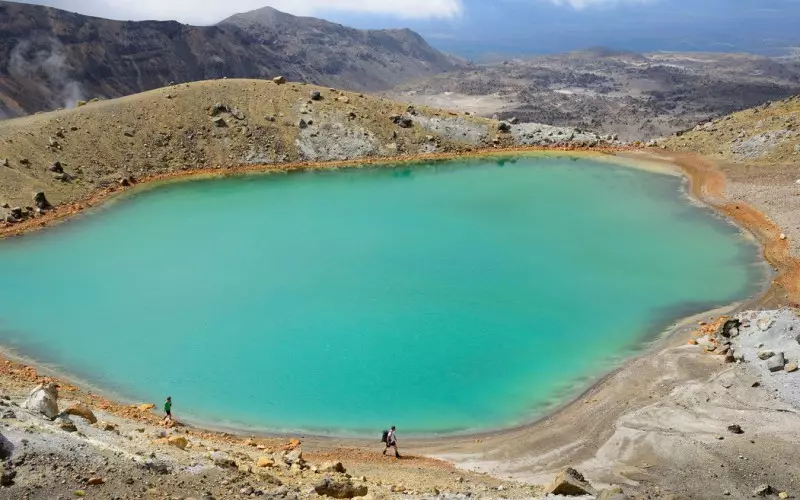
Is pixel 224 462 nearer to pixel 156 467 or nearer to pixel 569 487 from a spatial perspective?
pixel 156 467

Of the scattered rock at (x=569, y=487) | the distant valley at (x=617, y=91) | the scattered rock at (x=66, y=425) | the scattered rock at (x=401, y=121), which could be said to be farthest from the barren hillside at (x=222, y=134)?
the scattered rock at (x=569, y=487)

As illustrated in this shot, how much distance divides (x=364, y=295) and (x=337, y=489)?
17389 mm

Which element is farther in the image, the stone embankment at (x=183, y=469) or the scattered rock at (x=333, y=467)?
the scattered rock at (x=333, y=467)

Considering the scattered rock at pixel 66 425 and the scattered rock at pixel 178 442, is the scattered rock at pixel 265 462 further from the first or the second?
the scattered rock at pixel 66 425

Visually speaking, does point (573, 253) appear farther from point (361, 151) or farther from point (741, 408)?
point (361, 151)

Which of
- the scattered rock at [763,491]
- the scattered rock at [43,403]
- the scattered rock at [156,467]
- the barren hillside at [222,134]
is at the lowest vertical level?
the scattered rock at [763,491]

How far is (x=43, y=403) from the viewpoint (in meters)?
18.0

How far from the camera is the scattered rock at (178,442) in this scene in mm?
18469

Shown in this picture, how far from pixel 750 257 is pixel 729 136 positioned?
932 inches

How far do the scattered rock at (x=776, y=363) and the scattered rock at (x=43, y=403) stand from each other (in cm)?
2317

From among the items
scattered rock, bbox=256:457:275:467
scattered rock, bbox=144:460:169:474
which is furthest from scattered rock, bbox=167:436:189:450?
scattered rock, bbox=144:460:169:474

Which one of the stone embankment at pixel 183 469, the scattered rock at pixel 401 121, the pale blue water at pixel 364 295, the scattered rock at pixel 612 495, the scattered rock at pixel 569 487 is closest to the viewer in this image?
the stone embankment at pixel 183 469

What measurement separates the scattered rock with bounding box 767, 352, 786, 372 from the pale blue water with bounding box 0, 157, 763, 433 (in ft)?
17.7

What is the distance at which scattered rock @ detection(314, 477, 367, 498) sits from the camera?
16.0 m
